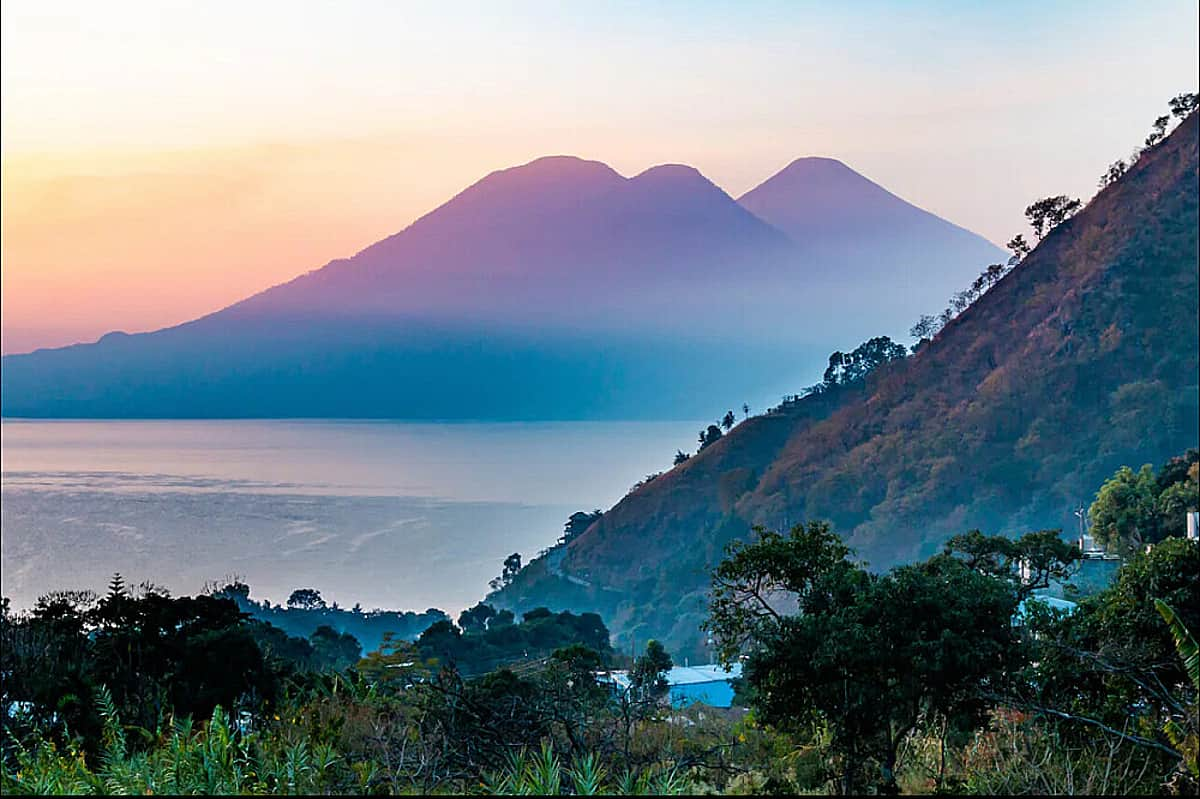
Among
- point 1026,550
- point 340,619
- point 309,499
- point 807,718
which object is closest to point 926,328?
point 340,619

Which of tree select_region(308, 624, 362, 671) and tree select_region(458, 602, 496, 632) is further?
tree select_region(458, 602, 496, 632)

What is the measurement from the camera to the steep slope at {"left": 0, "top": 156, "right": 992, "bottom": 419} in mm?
152000

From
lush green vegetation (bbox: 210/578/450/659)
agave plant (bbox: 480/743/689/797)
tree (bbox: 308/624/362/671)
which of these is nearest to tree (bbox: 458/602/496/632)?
lush green vegetation (bbox: 210/578/450/659)

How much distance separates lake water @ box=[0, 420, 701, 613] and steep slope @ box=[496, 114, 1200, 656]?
37.3 feet

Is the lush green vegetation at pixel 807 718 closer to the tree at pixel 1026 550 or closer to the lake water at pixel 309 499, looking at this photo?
the tree at pixel 1026 550

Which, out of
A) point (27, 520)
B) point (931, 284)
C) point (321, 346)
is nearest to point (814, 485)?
point (27, 520)

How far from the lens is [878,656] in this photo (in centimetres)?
668

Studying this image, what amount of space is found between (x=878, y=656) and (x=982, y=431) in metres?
63.6

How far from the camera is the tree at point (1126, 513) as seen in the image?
2756cm

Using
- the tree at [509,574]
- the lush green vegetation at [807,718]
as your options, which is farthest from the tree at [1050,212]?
the lush green vegetation at [807,718]

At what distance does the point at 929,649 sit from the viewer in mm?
6660

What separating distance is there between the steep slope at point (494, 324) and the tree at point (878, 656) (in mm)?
140677

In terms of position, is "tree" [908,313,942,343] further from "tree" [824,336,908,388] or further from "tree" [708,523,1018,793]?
"tree" [708,523,1018,793]

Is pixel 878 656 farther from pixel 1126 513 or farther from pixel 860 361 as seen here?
pixel 860 361
